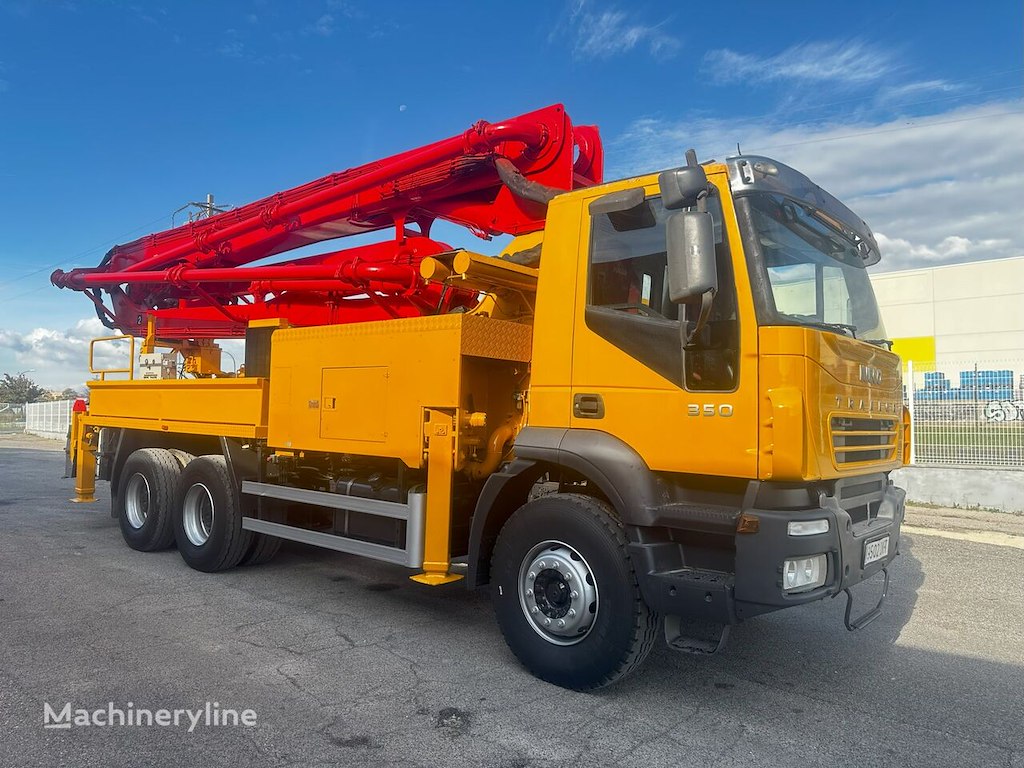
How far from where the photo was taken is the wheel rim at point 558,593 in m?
3.98

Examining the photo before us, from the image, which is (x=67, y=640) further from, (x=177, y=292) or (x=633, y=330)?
(x=177, y=292)

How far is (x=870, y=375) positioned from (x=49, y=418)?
133ft

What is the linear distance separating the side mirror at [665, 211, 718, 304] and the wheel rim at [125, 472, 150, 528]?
21.3 ft

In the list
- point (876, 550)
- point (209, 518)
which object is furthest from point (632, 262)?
point (209, 518)

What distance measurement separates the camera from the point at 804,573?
11.5ft

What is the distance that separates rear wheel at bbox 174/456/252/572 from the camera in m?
6.64

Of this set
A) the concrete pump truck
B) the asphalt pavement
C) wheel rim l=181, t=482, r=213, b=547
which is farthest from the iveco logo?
wheel rim l=181, t=482, r=213, b=547

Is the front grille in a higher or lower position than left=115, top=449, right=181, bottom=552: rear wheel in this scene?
higher

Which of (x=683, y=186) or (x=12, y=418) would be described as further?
(x=12, y=418)

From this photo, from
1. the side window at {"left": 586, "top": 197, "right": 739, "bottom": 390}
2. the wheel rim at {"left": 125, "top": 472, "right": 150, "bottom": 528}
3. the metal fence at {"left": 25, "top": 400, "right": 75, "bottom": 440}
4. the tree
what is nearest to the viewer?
the side window at {"left": 586, "top": 197, "right": 739, "bottom": 390}

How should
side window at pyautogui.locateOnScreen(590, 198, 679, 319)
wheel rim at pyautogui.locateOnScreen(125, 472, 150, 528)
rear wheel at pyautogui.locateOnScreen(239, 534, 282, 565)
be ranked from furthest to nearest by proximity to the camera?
wheel rim at pyautogui.locateOnScreen(125, 472, 150, 528) < rear wheel at pyautogui.locateOnScreen(239, 534, 282, 565) < side window at pyautogui.locateOnScreen(590, 198, 679, 319)

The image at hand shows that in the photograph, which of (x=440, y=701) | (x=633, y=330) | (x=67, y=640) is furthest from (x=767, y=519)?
(x=67, y=640)

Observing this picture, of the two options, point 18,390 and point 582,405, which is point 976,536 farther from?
point 18,390

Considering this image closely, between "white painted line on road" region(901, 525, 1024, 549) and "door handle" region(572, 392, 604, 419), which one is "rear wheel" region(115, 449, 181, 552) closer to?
"door handle" region(572, 392, 604, 419)
